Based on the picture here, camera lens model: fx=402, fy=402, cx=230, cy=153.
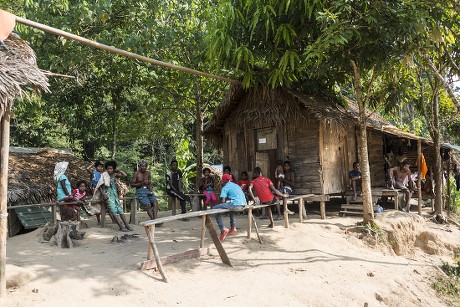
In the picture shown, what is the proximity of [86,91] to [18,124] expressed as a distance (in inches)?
252

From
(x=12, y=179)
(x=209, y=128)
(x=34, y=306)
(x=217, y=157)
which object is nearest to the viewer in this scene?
(x=34, y=306)

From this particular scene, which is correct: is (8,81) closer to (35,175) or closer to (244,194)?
(244,194)

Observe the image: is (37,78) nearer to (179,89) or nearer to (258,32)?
(258,32)

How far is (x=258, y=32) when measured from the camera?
8227 mm

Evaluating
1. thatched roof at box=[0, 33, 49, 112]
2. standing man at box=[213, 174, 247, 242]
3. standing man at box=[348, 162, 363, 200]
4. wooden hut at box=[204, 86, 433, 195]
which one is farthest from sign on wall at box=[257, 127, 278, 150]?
thatched roof at box=[0, 33, 49, 112]

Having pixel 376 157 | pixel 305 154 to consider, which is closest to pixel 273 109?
pixel 305 154

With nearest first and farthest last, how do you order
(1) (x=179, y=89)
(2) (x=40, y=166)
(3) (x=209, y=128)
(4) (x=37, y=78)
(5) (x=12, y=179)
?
Answer: (4) (x=37, y=78), (5) (x=12, y=179), (2) (x=40, y=166), (3) (x=209, y=128), (1) (x=179, y=89)

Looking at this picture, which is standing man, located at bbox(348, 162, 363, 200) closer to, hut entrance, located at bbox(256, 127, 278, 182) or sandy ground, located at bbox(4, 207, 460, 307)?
sandy ground, located at bbox(4, 207, 460, 307)

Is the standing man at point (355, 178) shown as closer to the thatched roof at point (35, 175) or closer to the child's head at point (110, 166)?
the child's head at point (110, 166)

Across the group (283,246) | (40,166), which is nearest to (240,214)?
(283,246)

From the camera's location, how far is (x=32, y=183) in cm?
977

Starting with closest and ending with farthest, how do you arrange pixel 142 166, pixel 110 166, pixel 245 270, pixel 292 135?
pixel 245 270, pixel 110 166, pixel 142 166, pixel 292 135

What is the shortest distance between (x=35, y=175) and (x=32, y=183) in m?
0.42

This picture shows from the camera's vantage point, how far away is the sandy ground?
16.5ft
